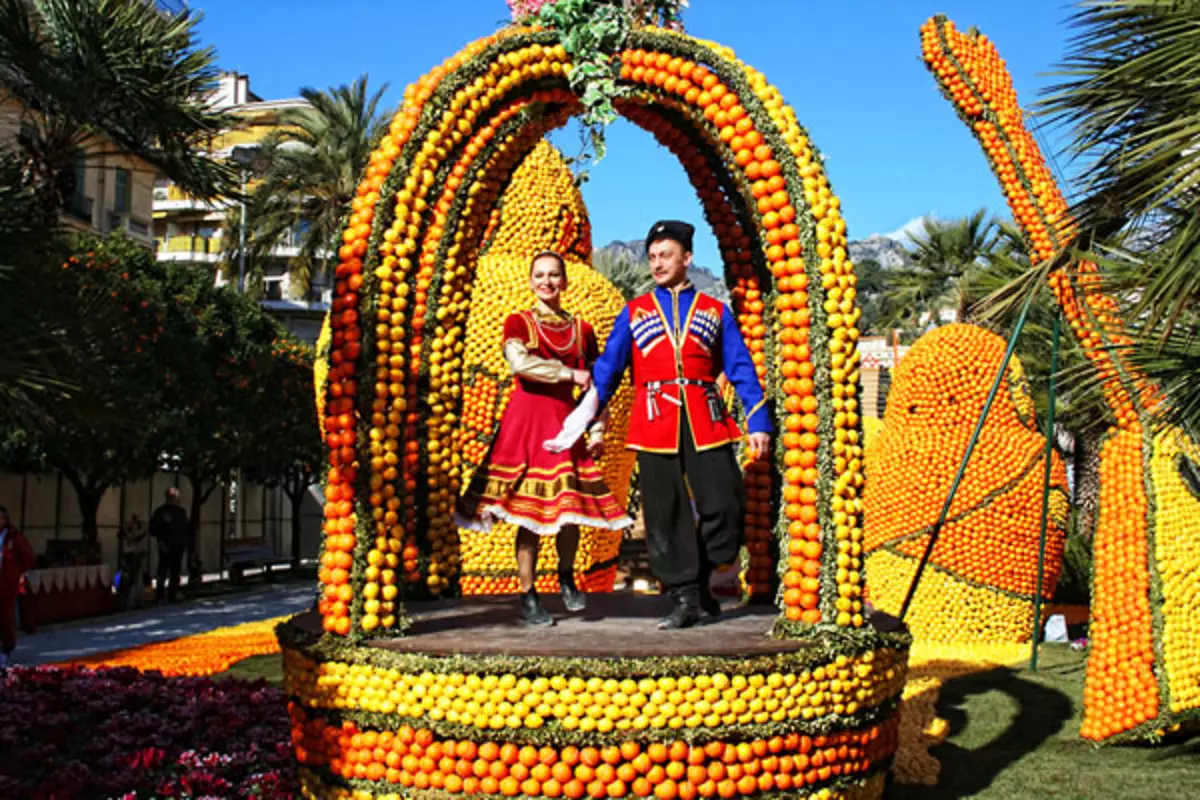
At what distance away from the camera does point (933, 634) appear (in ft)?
41.4

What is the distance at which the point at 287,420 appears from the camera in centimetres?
2394

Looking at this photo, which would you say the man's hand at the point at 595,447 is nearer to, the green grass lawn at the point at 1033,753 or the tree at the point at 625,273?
the green grass lawn at the point at 1033,753

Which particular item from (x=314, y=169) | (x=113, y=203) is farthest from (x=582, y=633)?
(x=113, y=203)

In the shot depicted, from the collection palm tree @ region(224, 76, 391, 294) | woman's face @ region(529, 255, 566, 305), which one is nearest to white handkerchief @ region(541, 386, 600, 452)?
woman's face @ region(529, 255, 566, 305)

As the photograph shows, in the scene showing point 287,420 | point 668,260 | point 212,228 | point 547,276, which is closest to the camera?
point 668,260

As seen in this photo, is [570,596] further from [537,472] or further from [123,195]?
[123,195]

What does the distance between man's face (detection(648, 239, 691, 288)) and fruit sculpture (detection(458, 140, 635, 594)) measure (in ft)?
13.8

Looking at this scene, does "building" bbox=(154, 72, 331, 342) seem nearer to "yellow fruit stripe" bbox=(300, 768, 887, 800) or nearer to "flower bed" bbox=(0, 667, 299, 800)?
"flower bed" bbox=(0, 667, 299, 800)

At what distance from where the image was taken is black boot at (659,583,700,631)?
546 centimetres

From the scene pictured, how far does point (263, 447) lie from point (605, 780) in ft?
65.7

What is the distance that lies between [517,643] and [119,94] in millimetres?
5358

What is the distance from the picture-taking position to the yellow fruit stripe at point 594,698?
4359 millimetres

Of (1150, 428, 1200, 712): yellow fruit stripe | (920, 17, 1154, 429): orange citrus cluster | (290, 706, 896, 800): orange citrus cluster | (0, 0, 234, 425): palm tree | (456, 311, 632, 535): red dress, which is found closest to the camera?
(290, 706, 896, 800): orange citrus cluster

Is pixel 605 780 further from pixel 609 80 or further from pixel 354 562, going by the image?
pixel 609 80
